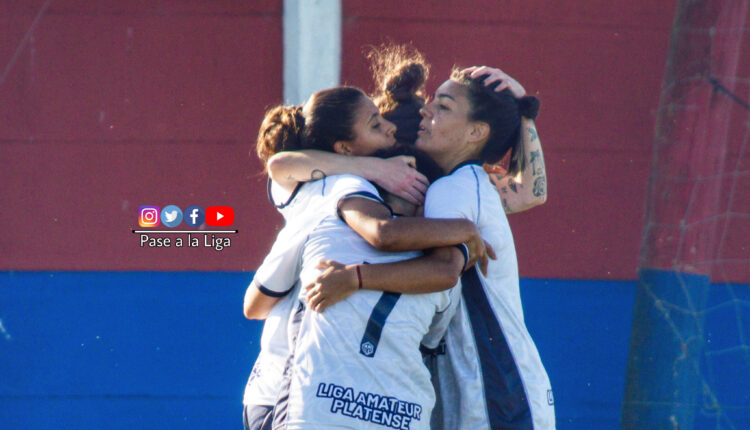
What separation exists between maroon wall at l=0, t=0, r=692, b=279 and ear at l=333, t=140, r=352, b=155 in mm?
1512

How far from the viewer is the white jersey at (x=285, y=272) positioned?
7.10 ft

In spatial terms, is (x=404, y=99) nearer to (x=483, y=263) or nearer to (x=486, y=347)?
(x=483, y=263)

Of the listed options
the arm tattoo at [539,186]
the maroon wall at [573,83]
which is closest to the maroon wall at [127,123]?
the maroon wall at [573,83]

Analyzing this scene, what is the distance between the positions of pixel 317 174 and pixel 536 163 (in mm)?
813

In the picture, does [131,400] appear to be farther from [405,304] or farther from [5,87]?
[405,304]

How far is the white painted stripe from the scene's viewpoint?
388 cm

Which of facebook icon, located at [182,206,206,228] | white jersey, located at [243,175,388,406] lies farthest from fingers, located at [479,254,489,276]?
facebook icon, located at [182,206,206,228]

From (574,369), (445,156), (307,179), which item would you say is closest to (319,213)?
(307,179)

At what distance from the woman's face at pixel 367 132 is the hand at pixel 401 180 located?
106 mm

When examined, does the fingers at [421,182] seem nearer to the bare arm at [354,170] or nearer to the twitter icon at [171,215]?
the bare arm at [354,170]

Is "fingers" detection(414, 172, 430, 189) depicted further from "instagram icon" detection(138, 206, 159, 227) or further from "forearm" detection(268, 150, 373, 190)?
"instagram icon" detection(138, 206, 159, 227)

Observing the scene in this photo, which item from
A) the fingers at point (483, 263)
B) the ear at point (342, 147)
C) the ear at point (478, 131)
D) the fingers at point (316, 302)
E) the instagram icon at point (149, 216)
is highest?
the ear at point (478, 131)

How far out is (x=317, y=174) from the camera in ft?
7.62

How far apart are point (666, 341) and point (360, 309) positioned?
228 centimetres
